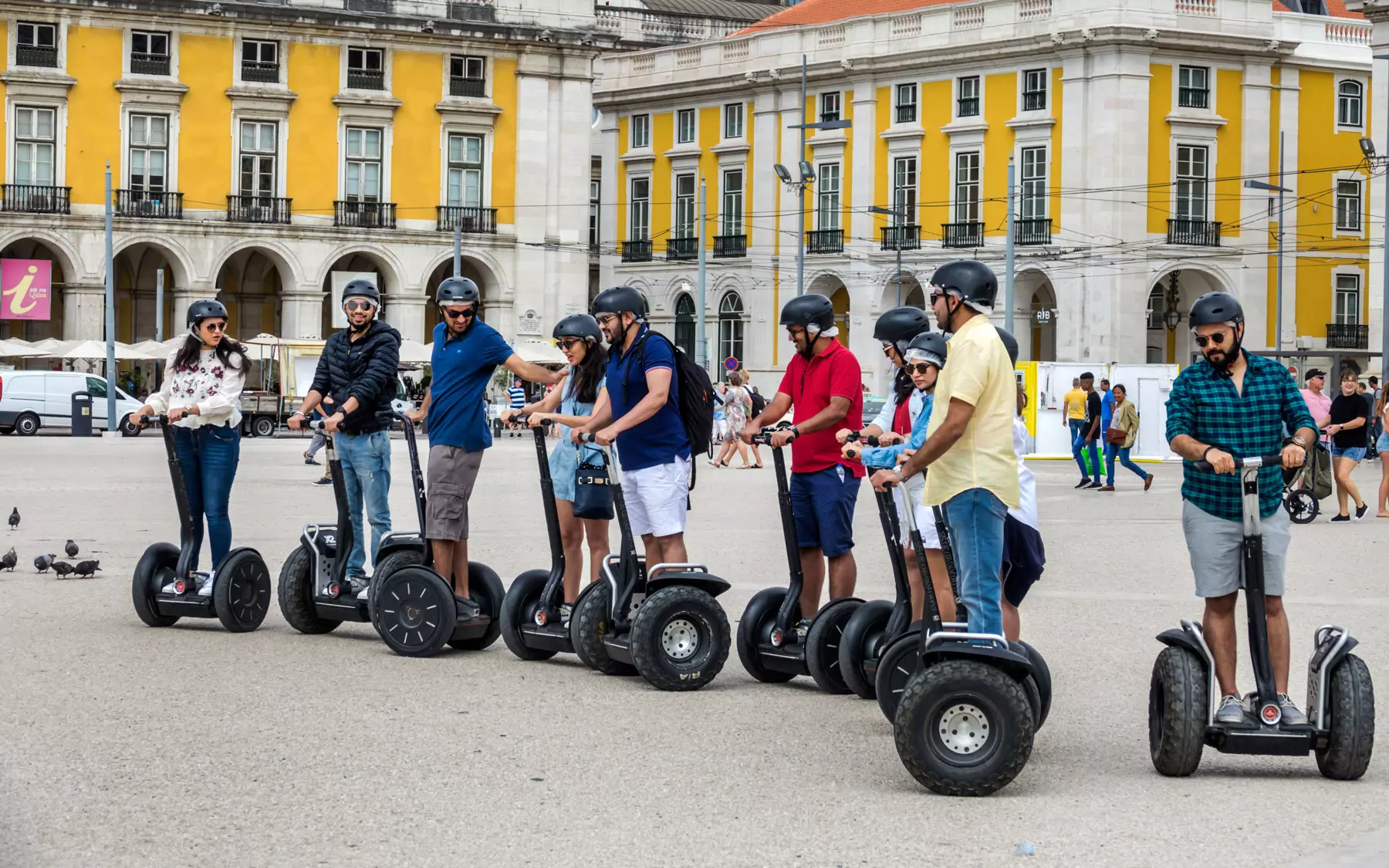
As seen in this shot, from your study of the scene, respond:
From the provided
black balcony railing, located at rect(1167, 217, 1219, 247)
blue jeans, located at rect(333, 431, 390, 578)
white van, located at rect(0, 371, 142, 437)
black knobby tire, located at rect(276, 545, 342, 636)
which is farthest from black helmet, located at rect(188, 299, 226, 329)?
black balcony railing, located at rect(1167, 217, 1219, 247)

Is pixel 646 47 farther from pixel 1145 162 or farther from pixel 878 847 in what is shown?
pixel 878 847

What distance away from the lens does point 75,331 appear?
57.4 meters

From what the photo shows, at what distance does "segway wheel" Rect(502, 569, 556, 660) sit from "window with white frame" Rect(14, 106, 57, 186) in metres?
50.4

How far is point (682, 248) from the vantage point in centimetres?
7088

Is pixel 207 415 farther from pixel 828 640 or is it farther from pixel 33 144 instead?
pixel 33 144

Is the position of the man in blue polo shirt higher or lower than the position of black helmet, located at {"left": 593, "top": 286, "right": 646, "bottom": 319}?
lower

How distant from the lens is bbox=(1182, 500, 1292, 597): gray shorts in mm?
7750

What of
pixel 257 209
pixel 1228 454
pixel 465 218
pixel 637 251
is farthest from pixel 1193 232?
pixel 1228 454

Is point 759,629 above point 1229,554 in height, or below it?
below

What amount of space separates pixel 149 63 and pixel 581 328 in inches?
1979

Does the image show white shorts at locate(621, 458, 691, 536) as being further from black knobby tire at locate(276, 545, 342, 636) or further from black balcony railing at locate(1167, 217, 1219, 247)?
black balcony railing at locate(1167, 217, 1219, 247)

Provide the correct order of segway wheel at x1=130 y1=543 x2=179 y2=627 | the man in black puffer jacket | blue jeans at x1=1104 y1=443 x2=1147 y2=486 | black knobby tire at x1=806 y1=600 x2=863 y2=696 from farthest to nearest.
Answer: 1. blue jeans at x1=1104 y1=443 x2=1147 y2=486
2. segway wheel at x1=130 y1=543 x2=179 y2=627
3. the man in black puffer jacket
4. black knobby tire at x1=806 y1=600 x2=863 y2=696

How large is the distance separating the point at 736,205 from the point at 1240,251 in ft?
54.0

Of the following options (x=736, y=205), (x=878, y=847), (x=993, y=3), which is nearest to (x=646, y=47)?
(x=736, y=205)
